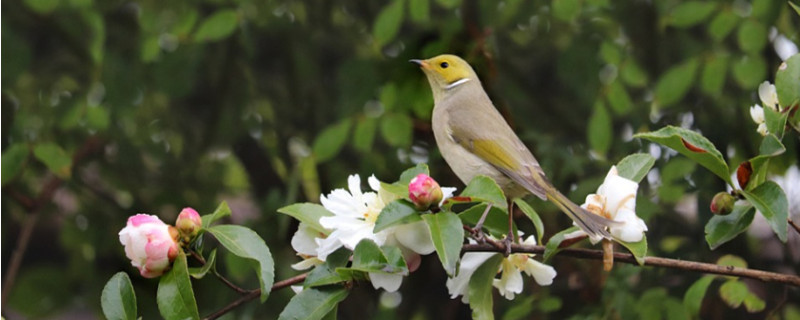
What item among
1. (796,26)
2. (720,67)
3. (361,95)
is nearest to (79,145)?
(361,95)

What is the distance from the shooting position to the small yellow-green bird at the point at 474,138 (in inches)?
32.1

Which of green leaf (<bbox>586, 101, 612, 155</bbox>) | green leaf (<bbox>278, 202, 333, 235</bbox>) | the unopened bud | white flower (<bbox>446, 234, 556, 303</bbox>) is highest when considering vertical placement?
green leaf (<bbox>278, 202, 333, 235</bbox>)

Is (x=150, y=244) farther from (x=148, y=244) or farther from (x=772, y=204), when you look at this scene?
(x=772, y=204)

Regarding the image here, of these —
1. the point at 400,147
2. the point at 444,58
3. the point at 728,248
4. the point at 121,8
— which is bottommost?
the point at 728,248

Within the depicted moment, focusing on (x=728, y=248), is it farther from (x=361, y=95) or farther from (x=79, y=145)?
(x=79, y=145)

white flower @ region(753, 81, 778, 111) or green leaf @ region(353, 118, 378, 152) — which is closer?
white flower @ region(753, 81, 778, 111)

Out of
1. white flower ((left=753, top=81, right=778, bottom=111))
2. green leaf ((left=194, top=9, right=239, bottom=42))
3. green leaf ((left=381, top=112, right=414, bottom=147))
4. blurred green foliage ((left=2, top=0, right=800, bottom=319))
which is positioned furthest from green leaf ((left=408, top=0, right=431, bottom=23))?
white flower ((left=753, top=81, right=778, bottom=111))

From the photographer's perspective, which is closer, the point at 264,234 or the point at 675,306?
the point at 675,306

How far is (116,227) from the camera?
1702mm

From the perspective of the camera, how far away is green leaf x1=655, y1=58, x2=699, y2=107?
138 cm

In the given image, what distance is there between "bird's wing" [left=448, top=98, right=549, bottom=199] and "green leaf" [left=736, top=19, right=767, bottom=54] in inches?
21.3

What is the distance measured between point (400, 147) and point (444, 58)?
49 centimetres

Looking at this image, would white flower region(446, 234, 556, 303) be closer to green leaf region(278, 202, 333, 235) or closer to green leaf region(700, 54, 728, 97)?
green leaf region(278, 202, 333, 235)

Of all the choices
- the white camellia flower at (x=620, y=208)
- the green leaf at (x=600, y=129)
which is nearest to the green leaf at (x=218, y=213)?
the white camellia flower at (x=620, y=208)
